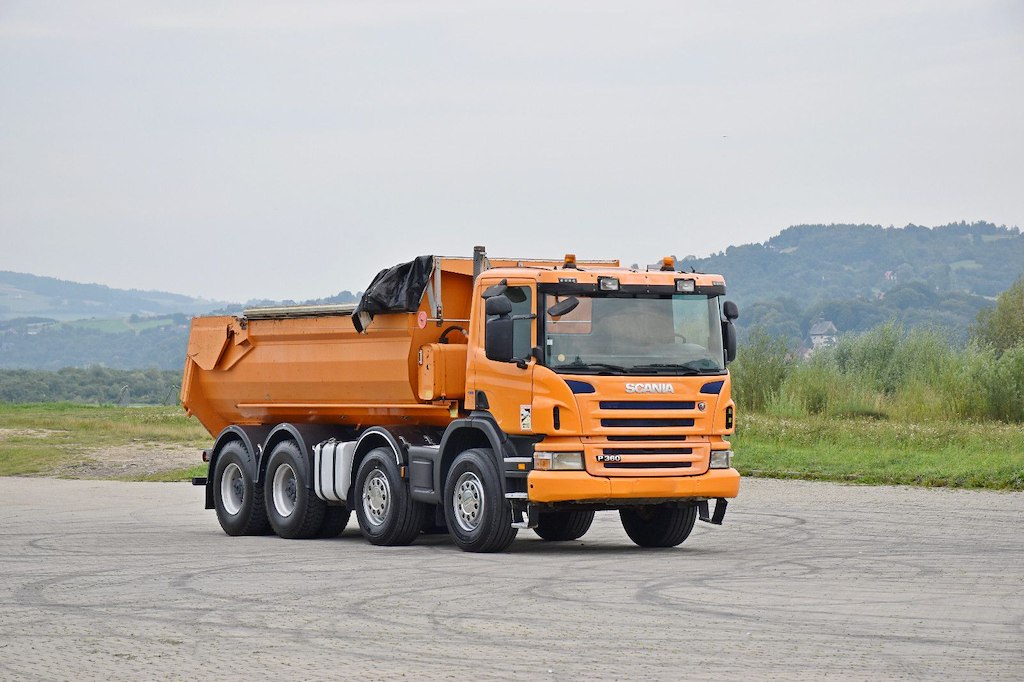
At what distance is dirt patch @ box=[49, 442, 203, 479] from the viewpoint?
119 feet

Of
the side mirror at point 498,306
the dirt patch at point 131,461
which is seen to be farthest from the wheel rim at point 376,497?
the dirt patch at point 131,461

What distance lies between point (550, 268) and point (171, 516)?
946 cm

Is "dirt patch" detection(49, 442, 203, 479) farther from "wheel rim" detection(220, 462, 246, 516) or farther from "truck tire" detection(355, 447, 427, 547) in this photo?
"truck tire" detection(355, 447, 427, 547)

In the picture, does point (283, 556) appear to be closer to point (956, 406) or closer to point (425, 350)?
point (425, 350)

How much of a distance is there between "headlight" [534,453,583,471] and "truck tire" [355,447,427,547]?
98.3 inches

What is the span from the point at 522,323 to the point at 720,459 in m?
2.52

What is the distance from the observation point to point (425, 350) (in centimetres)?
1777

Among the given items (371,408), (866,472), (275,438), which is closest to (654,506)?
(371,408)

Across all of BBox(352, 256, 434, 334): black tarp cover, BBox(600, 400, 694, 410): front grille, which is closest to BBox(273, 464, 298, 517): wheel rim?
BBox(352, 256, 434, 334): black tarp cover

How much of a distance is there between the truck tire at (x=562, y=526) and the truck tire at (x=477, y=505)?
207 centimetres

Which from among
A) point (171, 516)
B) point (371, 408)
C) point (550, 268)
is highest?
point (550, 268)

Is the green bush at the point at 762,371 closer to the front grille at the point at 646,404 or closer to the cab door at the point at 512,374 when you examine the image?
the cab door at the point at 512,374

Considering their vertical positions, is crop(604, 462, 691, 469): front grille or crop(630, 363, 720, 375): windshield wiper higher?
crop(630, 363, 720, 375): windshield wiper

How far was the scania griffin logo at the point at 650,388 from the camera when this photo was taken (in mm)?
16234
